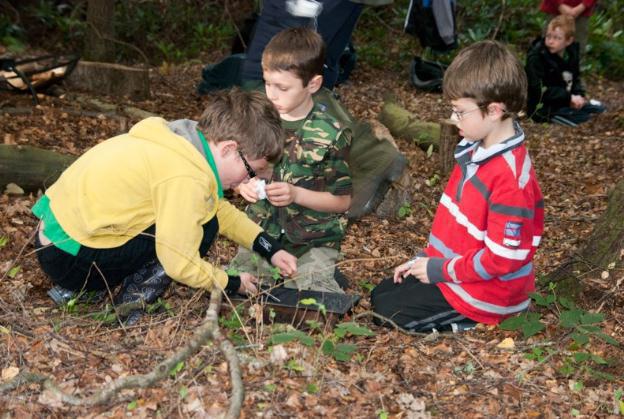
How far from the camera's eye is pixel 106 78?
7586 millimetres

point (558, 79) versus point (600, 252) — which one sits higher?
point (600, 252)

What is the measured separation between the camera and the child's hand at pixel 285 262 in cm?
387

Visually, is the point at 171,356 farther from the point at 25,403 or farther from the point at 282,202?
the point at 282,202

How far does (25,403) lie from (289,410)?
1.04 meters

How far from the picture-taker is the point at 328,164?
4184 millimetres

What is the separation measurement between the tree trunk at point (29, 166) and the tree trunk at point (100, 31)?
3.19 meters

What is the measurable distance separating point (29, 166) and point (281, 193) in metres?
2.36

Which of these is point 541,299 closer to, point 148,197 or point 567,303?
point 567,303

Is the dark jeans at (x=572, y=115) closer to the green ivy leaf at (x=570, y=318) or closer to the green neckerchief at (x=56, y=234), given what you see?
the green ivy leaf at (x=570, y=318)

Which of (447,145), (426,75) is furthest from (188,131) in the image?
(426,75)

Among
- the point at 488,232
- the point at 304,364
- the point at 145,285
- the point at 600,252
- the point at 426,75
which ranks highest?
the point at 488,232

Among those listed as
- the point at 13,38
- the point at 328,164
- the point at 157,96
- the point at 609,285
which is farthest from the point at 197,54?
the point at 609,285

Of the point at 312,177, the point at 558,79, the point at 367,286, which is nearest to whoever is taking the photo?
the point at 312,177

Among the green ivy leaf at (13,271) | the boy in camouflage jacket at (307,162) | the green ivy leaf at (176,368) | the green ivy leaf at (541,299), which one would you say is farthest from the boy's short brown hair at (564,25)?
the green ivy leaf at (176,368)
